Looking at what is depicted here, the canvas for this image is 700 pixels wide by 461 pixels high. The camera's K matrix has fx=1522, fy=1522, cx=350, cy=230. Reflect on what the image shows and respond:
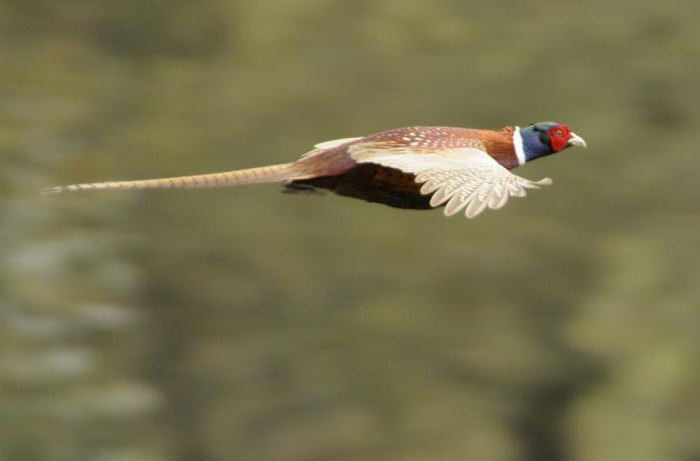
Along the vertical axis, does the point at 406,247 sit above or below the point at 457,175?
below

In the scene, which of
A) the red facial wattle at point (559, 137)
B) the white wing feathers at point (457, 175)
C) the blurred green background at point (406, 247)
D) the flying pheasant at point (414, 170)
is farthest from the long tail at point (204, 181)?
the blurred green background at point (406, 247)

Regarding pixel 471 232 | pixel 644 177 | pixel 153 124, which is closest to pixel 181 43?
pixel 153 124

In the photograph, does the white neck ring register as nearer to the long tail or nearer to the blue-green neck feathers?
the blue-green neck feathers

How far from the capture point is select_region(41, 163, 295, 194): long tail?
4.34 metres

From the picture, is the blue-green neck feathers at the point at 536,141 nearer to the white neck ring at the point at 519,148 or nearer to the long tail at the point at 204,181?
the white neck ring at the point at 519,148

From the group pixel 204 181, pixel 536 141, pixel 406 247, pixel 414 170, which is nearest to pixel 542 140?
pixel 536 141

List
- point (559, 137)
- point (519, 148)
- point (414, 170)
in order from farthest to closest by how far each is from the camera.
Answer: point (559, 137) → point (519, 148) → point (414, 170)

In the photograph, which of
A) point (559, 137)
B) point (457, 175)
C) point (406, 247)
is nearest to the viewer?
Result: point (457, 175)

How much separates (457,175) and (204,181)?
2.44ft

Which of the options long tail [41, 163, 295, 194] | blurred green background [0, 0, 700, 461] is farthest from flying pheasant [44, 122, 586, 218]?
blurred green background [0, 0, 700, 461]

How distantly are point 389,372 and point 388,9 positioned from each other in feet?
7.86

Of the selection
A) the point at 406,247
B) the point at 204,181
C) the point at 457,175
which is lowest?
the point at 406,247

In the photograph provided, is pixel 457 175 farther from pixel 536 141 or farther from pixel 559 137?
pixel 559 137

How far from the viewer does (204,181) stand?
4.48 meters
